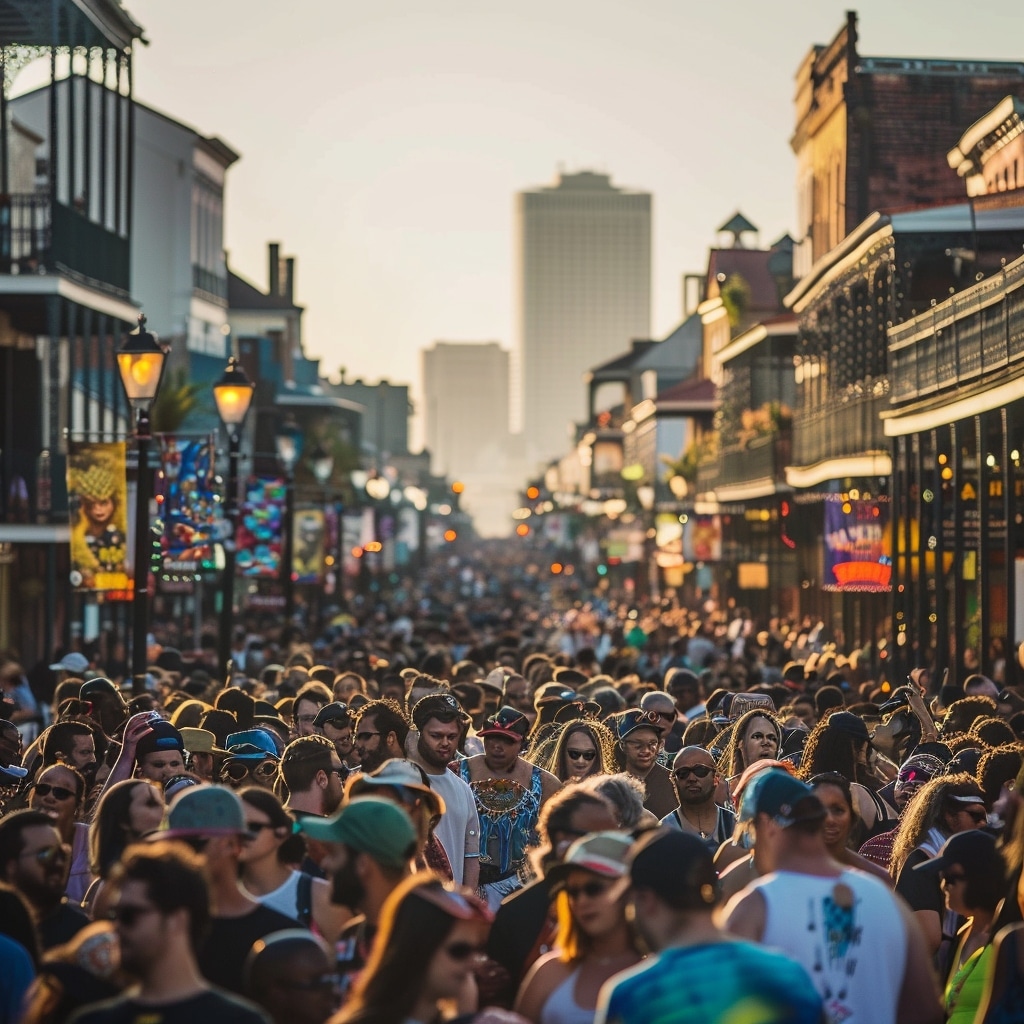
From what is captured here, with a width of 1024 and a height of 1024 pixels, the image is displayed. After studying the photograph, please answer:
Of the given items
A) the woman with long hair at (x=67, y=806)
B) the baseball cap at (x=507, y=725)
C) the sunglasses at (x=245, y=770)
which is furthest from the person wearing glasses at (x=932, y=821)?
the woman with long hair at (x=67, y=806)

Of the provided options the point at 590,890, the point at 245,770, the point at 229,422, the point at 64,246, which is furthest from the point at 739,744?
the point at 64,246

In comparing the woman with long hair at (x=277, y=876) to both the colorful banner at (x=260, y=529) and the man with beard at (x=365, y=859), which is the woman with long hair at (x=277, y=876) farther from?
the colorful banner at (x=260, y=529)

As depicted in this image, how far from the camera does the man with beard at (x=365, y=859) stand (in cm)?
616

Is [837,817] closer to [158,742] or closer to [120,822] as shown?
[120,822]

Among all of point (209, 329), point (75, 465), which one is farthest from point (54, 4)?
point (209, 329)

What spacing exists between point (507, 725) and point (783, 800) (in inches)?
214

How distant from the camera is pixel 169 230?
59375 millimetres

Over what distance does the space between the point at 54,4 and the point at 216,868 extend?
2392cm

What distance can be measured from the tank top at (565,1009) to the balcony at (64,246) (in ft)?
79.6

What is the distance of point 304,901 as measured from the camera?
7230 millimetres

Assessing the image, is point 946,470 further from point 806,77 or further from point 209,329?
→ point 209,329

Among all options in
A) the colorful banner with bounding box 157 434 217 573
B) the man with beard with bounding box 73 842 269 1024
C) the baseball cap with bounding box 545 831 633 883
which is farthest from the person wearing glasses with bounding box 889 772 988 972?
the colorful banner with bounding box 157 434 217 573

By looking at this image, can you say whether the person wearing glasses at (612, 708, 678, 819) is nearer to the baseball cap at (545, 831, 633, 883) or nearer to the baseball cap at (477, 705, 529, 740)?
the baseball cap at (477, 705, 529, 740)

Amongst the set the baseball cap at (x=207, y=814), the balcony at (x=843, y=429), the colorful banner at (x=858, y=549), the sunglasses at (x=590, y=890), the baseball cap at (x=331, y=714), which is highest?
the balcony at (x=843, y=429)
